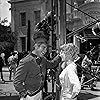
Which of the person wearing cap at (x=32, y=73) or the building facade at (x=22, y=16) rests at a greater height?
the building facade at (x=22, y=16)

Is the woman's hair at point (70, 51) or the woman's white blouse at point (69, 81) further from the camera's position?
the woman's hair at point (70, 51)

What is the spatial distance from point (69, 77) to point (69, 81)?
0.05 meters

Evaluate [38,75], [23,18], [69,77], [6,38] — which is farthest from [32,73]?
[23,18]

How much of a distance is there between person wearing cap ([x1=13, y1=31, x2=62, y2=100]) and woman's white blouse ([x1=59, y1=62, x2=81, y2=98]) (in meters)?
0.29

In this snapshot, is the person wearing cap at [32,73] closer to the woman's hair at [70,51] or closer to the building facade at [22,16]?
the woman's hair at [70,51]

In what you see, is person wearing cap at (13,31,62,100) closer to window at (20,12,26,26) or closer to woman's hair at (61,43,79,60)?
woman's hair at (61,43,79,60)

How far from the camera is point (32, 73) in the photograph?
3447 millimetres

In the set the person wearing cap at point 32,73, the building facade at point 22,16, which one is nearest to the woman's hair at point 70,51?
the person wearing cap at point 32,73

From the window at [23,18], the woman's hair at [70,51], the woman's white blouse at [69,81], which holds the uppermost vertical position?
the window at [23,18]

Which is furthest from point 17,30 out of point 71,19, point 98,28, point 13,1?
point 98,28

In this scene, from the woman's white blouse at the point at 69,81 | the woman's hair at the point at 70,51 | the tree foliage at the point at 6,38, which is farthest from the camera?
the tree foliage at the point at 6,38

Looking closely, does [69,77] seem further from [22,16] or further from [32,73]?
[22,16]

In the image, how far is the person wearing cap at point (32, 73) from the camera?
11.2 feet

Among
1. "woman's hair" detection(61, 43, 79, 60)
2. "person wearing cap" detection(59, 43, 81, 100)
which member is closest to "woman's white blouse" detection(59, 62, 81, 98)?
"person wearing cap" detection(59, 43, 81, 100)
